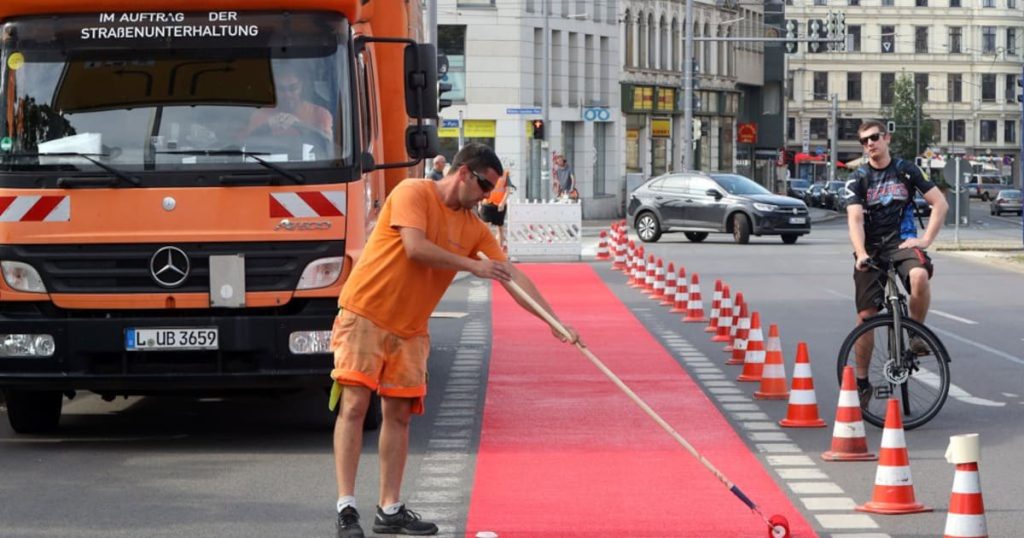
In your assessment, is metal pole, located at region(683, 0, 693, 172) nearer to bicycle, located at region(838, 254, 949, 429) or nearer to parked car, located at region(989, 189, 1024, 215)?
parked car, located at region(989, 189, 1024, 215)

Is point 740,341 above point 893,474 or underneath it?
underneath

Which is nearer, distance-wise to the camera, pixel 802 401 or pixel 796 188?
pixel 802 401

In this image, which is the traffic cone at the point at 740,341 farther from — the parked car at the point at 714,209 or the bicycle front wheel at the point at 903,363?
the parked car at the point at 714,209

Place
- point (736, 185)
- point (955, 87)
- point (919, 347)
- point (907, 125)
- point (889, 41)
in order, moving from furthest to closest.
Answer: point (955, 87), point (889, 41), point (907, 125), point (736, 185), point (919, 347)

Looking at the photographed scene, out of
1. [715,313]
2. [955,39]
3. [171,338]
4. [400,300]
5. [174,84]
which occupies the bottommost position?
[715,313]

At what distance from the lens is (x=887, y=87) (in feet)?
486

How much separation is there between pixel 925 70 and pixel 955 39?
3.15 m

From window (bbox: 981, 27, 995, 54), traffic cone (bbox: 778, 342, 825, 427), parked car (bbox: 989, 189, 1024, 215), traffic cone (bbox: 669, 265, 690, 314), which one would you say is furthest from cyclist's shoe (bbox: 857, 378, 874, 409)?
window (bbox: 981, 27, 995, 54)

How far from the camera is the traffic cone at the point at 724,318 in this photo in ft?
65.1

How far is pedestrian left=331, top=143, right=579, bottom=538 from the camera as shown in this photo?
29.6 ft

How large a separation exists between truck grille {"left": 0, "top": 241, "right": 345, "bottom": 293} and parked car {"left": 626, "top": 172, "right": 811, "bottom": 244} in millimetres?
31376

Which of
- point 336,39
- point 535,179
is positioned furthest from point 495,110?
point 336,39

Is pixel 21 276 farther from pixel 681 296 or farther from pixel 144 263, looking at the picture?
pixel 681 296

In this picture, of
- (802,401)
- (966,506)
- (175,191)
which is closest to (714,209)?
(802,401)
